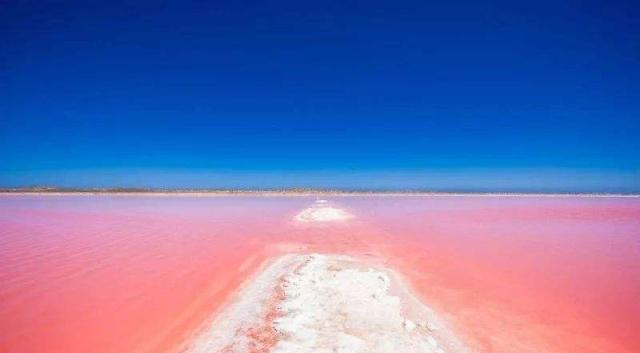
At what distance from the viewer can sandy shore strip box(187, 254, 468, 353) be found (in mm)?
4086

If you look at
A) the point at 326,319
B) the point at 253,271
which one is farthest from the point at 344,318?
the point at 253,271

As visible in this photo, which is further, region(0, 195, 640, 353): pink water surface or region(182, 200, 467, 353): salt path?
region(0, 195, 640, 353): pink water surface

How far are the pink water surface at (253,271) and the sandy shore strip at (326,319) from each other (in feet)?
1.24

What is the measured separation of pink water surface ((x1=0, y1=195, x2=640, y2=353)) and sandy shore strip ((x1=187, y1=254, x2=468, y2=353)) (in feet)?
1.24

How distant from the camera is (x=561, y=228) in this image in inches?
616

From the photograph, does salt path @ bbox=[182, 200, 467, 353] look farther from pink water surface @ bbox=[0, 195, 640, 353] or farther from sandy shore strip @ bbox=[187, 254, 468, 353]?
pink water surface @ bbox=[0, 195, 640, 353]

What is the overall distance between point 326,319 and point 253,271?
11.0 ft

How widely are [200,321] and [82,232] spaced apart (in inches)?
414

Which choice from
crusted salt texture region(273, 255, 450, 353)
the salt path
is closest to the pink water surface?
the salt path

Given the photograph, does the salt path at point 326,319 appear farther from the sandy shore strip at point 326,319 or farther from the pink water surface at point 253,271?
the pink water surface at point 253,271

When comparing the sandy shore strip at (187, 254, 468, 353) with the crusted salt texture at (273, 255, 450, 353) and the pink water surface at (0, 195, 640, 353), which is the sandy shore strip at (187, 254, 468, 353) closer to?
the crusted salt texture at (273, 255, 450, 353)

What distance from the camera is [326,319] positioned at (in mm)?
4723

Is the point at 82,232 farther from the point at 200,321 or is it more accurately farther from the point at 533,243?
the point at 533,243

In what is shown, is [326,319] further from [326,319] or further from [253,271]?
[253,271]
